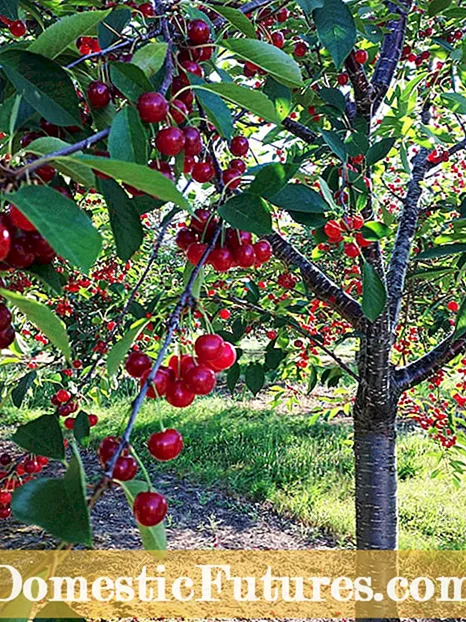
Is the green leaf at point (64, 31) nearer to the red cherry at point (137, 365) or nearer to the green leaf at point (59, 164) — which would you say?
the green leaf at point (59, 164)

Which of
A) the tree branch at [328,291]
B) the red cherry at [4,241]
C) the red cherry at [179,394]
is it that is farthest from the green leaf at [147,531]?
the tree branch at [328,291]

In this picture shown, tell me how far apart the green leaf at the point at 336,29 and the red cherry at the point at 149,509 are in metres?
0.78

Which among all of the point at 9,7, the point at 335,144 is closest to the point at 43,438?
the point at 9,7

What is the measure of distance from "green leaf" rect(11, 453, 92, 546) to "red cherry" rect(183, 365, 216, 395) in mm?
212

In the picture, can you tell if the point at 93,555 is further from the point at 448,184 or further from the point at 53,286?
the point at 53,286

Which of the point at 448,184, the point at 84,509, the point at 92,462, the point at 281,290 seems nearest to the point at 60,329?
the point at 84,509

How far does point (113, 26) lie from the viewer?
0.86 meters

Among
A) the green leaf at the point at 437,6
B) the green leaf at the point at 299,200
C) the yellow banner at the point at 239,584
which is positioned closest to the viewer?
the green leaf at the point at 299,200

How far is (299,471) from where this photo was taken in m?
5.50

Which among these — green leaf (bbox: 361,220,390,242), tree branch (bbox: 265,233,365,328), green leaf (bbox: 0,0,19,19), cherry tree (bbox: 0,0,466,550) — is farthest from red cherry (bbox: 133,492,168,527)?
tree branch (bbox: 265,233,365,328)

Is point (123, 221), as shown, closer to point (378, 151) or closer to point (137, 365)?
point (137, 365)

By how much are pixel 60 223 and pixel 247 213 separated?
32cm

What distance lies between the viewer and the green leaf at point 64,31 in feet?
2.26

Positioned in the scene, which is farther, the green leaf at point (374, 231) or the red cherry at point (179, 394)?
the green leaf at point (374, 231)
